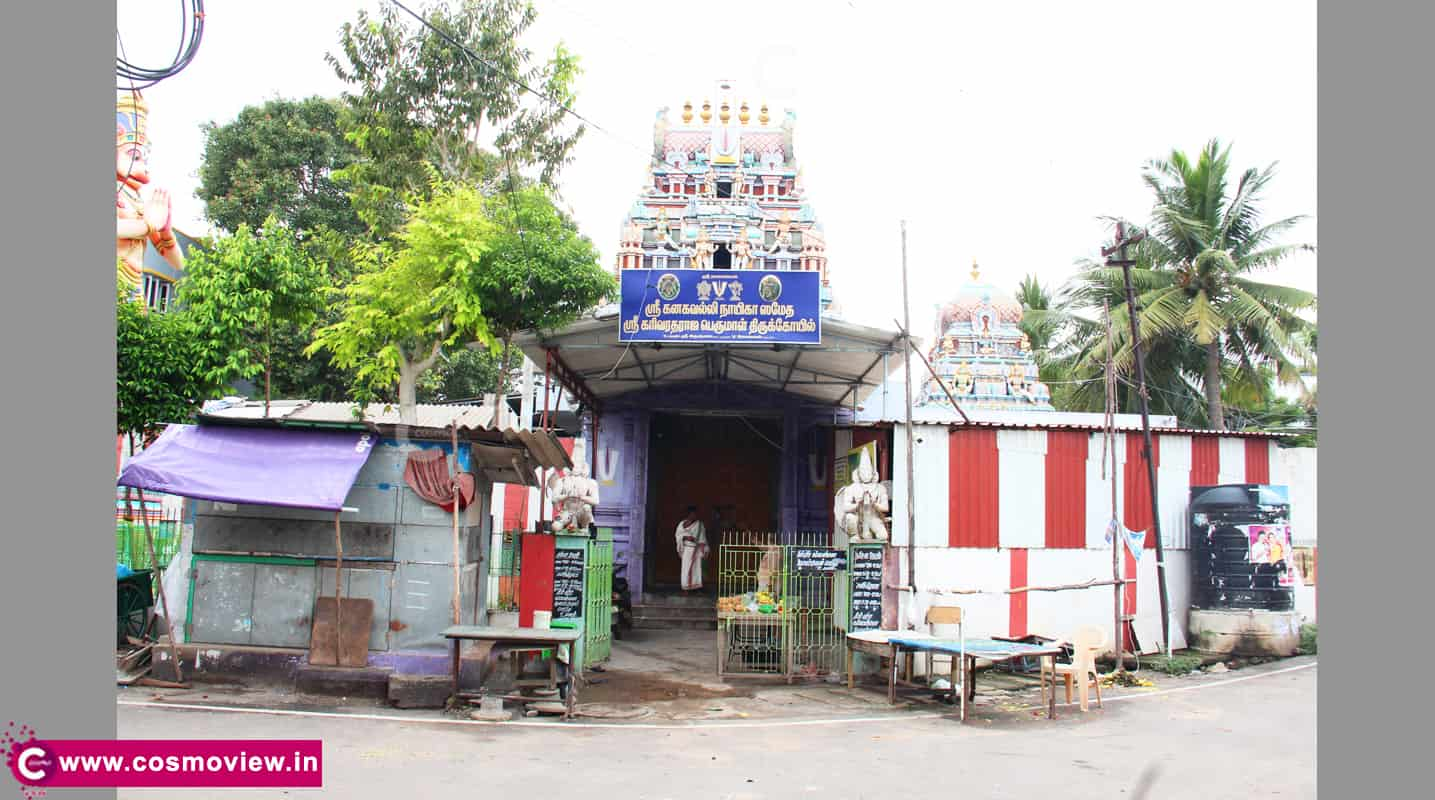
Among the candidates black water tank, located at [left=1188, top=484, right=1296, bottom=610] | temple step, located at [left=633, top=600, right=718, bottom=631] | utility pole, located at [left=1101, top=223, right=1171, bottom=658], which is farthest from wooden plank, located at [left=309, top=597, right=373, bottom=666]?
black water tank, located at [left=1188, top=484, right=1296, bottom=610]

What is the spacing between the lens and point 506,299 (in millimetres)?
12031

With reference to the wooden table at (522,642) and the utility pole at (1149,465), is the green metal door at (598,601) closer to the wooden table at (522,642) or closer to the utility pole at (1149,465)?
the wooden table at (522,642)

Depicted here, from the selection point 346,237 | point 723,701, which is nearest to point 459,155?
point 346,237

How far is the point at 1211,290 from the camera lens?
21.9 m

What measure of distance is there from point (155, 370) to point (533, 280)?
421 centimetres

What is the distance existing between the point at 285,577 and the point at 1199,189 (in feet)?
68.3

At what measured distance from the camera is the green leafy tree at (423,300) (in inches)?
465

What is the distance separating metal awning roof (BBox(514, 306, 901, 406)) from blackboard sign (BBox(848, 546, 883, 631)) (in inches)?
107

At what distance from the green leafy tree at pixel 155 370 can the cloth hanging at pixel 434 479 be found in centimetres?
294

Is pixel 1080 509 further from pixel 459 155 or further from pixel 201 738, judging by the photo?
pixel 459 155

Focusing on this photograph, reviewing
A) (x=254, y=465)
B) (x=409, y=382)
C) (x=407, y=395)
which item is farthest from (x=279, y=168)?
(x=254, y=465)

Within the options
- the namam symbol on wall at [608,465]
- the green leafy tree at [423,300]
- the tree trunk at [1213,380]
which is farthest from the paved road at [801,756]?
the tree trunk at [1213,380]

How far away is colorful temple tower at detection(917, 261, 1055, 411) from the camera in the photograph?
1115 inches

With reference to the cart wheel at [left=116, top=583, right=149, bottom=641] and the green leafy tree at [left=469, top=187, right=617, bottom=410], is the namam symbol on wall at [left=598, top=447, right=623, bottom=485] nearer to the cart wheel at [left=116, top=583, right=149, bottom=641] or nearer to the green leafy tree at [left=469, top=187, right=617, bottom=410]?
the green leafy tree at [left=469, top=187, right=617, bottom=410]
